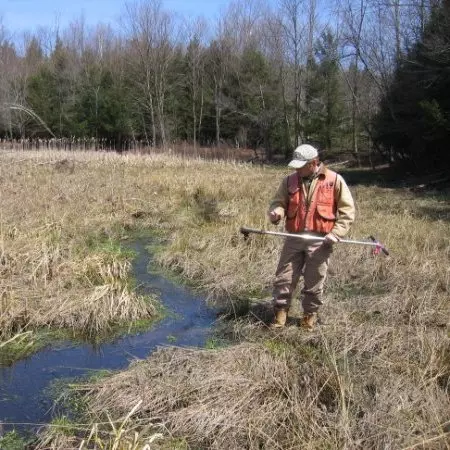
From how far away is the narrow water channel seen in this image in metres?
4.02

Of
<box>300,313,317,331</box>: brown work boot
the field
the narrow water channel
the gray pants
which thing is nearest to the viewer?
the field

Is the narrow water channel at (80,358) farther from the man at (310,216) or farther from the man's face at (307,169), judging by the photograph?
the man's face at (307,169)

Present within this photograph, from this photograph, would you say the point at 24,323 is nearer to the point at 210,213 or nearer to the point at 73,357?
the point at 73,357

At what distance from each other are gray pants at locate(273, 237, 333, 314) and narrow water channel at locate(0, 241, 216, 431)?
3.06ft

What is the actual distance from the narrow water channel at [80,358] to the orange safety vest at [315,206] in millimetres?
1536

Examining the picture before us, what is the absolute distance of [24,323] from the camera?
5.39m

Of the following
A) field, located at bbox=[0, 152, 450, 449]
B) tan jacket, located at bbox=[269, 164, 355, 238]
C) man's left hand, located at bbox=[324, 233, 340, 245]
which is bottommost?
field, located at bbox=[0, 152, 450, 449]

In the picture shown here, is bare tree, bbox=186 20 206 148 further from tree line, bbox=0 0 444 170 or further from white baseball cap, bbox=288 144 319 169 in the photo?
white baseball cap, bbox=288 144 319 169

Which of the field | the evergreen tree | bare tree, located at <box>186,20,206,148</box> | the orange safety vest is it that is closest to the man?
the orange safety vest

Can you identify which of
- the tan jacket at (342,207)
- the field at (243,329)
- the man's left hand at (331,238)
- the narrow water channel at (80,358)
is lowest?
the narrow water channel at (80,358)

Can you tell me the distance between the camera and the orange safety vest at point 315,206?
4.66 m

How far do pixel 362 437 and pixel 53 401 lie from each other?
7.63 feet

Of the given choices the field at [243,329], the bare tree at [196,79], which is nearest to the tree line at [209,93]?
the bare tree at [196,79]

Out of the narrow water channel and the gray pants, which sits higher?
the gray pants
